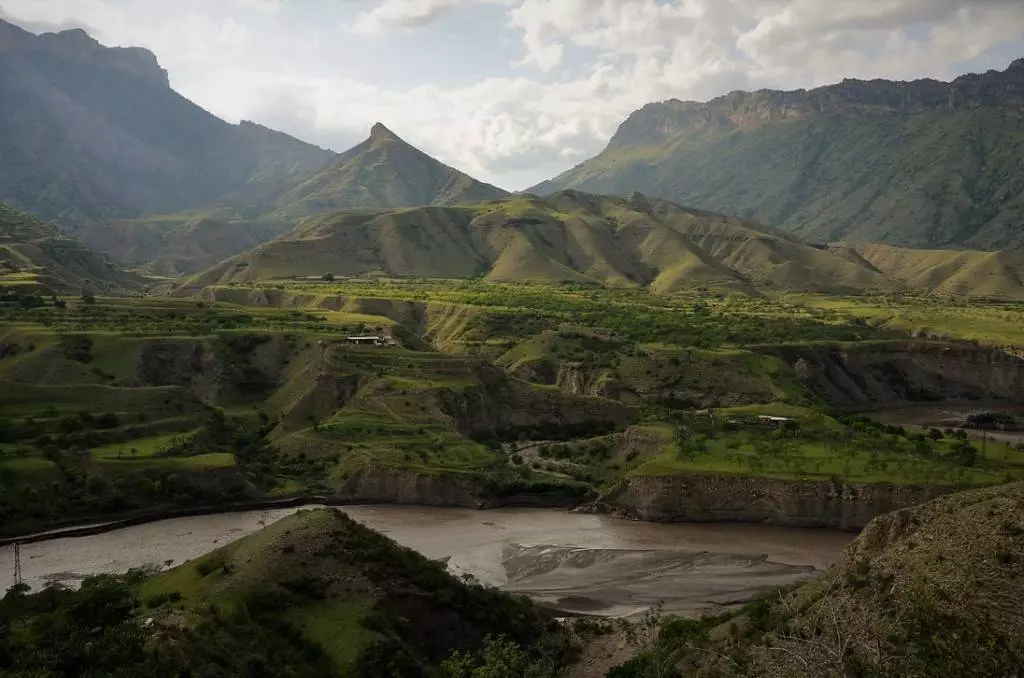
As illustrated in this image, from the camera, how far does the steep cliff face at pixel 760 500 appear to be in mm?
80625

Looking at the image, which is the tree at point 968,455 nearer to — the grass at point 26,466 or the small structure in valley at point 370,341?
the small structure in valley at point 370,341

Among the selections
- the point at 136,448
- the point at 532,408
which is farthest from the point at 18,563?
the point at 532,408

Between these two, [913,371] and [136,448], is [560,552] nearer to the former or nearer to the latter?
[136,448]

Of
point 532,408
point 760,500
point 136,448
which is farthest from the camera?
point 532,408

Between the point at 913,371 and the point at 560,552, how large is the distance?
9961 cm

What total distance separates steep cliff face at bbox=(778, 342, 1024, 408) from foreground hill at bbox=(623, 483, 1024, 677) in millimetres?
106161

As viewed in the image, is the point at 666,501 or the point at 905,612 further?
the point at 666,501

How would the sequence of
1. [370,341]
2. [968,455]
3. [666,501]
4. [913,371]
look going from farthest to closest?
[913,371] < [370,341] < [968,455] < [666,501]

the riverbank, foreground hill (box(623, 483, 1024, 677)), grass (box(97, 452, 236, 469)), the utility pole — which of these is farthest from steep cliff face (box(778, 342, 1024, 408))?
foreground hill (box(623, 483, 1024, 677))

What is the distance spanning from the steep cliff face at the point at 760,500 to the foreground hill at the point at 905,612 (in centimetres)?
3783

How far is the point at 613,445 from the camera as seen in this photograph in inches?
3947

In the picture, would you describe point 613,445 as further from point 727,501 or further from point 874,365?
point 874,365

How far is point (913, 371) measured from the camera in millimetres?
153375

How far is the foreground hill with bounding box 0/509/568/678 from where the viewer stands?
121 ft
